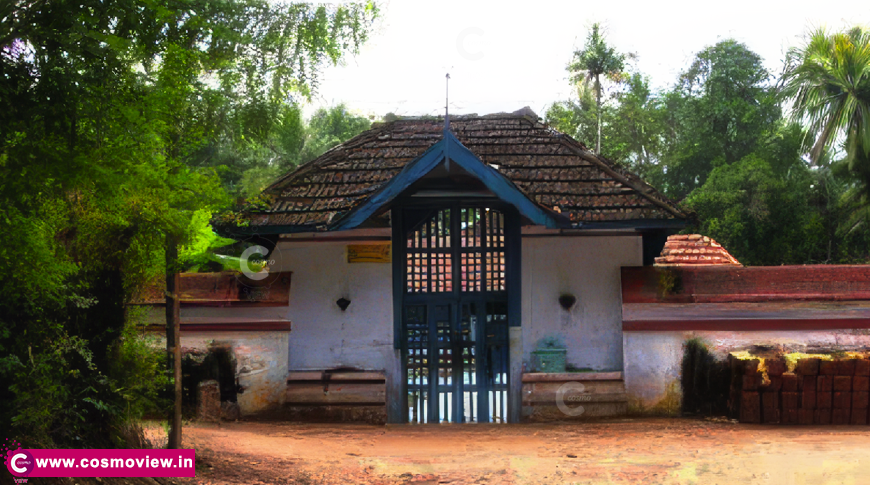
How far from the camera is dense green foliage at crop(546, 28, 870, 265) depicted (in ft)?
77.1

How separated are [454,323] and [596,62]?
2755 cm

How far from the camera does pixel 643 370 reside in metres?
9.93

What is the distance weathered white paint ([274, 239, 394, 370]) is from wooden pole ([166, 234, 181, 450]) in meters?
3.42

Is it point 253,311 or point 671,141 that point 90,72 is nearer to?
point 253,311

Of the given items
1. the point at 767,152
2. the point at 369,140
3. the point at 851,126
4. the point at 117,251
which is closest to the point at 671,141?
the point at 767,152

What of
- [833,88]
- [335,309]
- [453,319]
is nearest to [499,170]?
[453,319]

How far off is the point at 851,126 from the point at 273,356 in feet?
71.0

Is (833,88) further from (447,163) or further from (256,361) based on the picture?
(256,361)

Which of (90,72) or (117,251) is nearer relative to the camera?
(90,72)

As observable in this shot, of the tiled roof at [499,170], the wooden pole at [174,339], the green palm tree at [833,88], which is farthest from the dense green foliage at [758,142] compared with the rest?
the wooden pole at [174,339]

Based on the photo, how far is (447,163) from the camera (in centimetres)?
901

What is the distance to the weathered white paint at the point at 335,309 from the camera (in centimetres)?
1017

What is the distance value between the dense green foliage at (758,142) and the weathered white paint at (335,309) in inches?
656

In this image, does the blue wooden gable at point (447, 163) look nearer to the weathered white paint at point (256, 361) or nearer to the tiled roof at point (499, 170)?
the tiled roof at point (499, 170)
